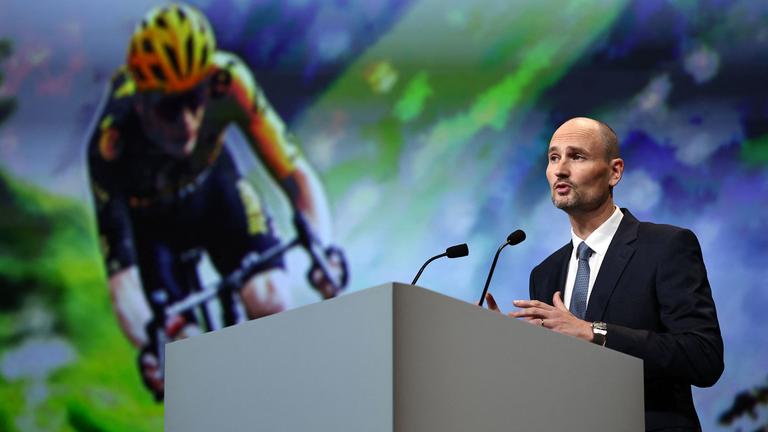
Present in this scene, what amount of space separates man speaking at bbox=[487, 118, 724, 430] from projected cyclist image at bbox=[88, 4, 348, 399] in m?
2.07

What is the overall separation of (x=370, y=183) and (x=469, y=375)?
10.9 feet

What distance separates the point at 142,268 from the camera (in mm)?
4836

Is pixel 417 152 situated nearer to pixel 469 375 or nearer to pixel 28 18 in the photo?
pixel 28 18

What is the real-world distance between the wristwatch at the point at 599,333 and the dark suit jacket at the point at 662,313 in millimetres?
14

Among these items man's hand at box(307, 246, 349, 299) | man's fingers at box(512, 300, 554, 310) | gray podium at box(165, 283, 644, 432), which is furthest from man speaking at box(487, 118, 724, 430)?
man's hand at box(307, 246, 349, 299)

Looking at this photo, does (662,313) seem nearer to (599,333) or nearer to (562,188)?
(599,333)

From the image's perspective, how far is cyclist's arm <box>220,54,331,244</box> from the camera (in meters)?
4.90

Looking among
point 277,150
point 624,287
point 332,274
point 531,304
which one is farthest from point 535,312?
point 277,150

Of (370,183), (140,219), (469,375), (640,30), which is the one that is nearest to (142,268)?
(140,219)

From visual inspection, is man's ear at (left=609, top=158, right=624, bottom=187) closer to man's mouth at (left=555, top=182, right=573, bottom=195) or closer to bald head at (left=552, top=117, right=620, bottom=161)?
bald head at (left=552, top=117, right=620, bottom=161)

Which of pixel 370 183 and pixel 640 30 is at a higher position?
pixel 640 30

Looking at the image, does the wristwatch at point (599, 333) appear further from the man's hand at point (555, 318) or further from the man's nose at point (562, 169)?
the man's nose at point (562, 169)

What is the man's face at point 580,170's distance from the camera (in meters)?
2.82

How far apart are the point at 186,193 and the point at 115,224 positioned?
37 centimetres
